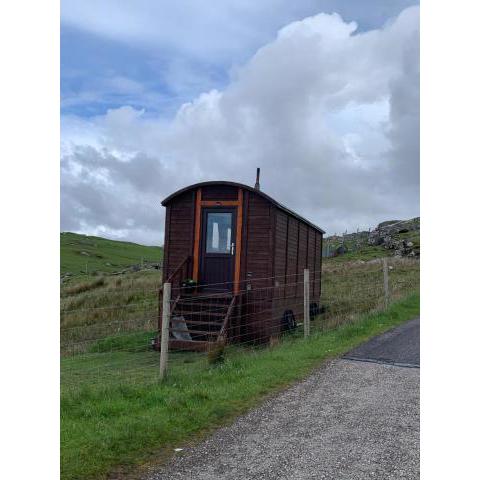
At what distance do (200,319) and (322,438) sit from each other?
8593mm

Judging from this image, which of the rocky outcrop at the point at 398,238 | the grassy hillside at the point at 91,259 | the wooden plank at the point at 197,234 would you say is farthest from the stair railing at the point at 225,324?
the grassy hillside at the point at 91,259

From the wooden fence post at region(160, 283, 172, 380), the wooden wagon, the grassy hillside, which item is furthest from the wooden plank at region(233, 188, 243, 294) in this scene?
the grassy hillside

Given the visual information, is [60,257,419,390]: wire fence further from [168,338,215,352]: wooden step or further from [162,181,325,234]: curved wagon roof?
[162,181,325,234]: curved wagon roof

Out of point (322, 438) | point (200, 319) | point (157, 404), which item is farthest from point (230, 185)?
point (322, 438)

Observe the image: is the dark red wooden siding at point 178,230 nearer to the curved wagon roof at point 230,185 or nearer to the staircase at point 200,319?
the curved wagon roof at point 230,185

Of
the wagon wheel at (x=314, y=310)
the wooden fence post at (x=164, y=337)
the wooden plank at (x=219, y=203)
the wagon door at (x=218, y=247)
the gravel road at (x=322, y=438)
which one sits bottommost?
the wagon wheel at (x=314, y=310)

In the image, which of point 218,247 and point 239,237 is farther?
point 218,247

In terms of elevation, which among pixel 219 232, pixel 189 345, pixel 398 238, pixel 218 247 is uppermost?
pixel 398 238

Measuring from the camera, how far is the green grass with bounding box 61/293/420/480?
4.77 m

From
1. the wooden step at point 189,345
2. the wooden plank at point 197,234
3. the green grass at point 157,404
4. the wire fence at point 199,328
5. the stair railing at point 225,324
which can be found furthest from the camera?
the wooden plank at point 197,234

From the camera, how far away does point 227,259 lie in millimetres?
13633

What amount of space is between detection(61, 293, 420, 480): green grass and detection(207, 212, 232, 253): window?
14.7ft

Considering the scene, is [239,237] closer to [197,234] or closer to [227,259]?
Answer: [227,259]

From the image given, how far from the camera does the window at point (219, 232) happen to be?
44.8 feet
